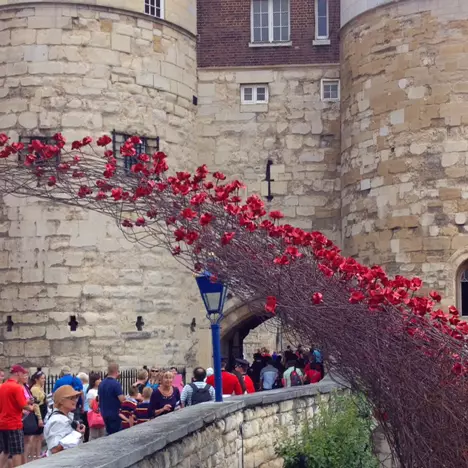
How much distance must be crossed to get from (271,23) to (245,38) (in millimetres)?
631

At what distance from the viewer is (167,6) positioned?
2420 cm

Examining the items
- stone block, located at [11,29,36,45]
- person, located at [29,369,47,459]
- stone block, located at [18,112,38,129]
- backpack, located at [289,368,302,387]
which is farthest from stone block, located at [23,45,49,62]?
person, located at [29,369,47,459]

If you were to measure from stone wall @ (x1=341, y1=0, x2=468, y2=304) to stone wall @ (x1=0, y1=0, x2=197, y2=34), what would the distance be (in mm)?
3826

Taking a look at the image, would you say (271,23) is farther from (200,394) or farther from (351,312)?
(351,312)

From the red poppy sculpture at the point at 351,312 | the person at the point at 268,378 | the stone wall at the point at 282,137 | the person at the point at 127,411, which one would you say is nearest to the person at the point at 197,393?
the person at the point at 127,411

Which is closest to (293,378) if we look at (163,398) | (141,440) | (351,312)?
(163,398)

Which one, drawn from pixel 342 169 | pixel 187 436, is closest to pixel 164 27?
pixel 342 169

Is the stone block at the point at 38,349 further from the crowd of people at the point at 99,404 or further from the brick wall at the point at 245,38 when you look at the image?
the brick wall at the point at 245,38

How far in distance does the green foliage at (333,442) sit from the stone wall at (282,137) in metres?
11.2

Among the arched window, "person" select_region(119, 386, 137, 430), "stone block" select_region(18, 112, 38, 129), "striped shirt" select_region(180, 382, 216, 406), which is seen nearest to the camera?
"striped shirt" select_region(180, 382, 216, 406)

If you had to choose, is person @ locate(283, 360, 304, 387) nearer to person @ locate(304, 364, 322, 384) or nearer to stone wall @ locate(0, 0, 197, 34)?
person @ locate(304, 364, 322, 384)

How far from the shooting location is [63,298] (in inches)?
881

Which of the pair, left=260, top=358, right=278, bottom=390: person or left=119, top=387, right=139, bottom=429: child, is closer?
left=119, top=387, right=139, bottom=429: child

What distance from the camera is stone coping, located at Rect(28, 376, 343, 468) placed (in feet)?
23.8
